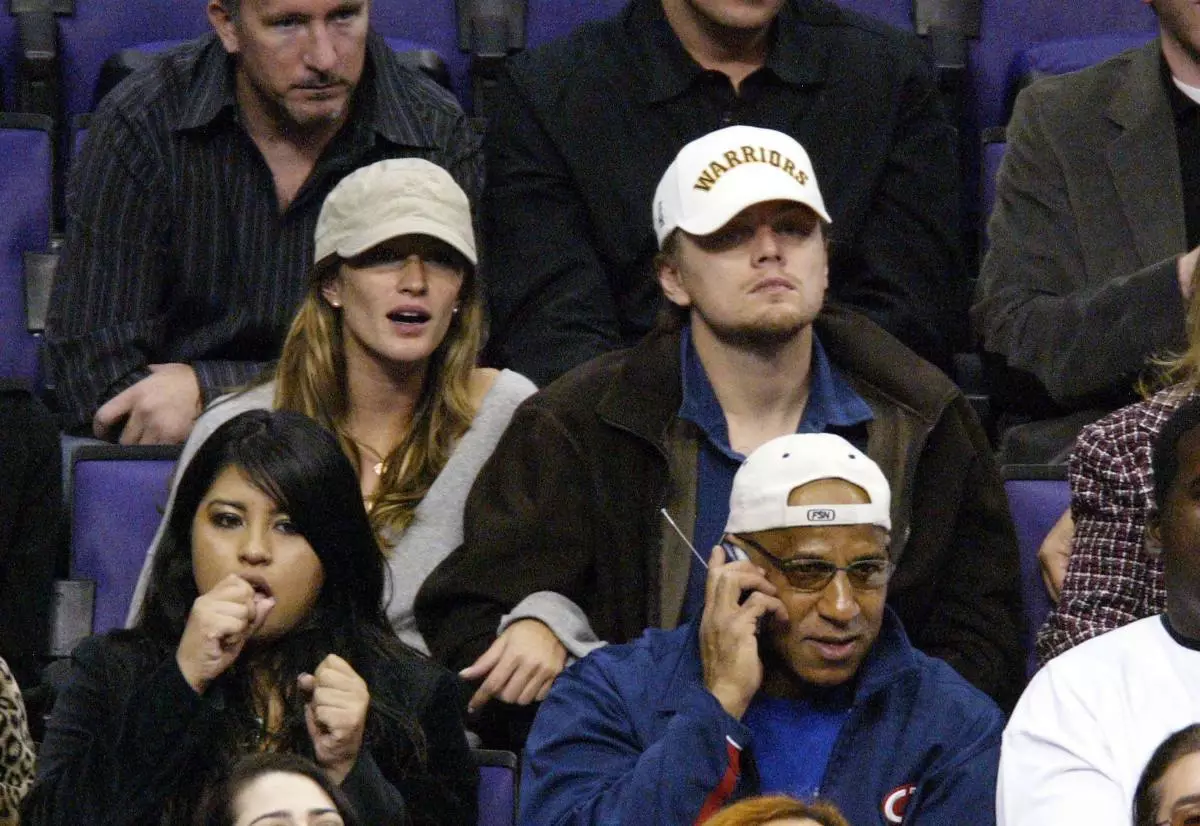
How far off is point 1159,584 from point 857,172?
1129 millimetres

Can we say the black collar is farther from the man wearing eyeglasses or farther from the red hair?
the red hair

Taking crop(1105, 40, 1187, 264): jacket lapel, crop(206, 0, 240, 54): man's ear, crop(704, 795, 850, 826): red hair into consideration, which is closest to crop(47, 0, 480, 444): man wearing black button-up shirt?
crop(206, 0, 240, 54): man's ear

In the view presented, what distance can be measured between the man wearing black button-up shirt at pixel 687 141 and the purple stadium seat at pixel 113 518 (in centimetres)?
64

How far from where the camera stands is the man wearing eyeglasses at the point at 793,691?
270 centimetres

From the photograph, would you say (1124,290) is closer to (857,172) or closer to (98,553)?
(857,172)

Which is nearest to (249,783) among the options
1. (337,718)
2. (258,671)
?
(337,718)

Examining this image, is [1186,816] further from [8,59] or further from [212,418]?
[8,59]

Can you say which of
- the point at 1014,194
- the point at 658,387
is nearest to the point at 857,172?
the point at 1014,194

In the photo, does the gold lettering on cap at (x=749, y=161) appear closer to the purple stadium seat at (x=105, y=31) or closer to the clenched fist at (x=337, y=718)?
the clenched fist at (x=337, y=718)

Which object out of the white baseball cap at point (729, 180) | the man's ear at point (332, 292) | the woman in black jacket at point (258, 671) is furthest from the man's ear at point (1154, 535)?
the man's ear at point (332, 292)

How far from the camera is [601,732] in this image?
9.09ft

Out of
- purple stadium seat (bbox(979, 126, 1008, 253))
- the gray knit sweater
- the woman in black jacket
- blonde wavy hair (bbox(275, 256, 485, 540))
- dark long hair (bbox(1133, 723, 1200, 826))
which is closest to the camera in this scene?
dark long hair (bbox(1133, 723, 1200, 826))

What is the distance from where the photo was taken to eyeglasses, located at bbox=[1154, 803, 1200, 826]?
2320mm

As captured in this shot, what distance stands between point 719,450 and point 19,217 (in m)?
1.32
